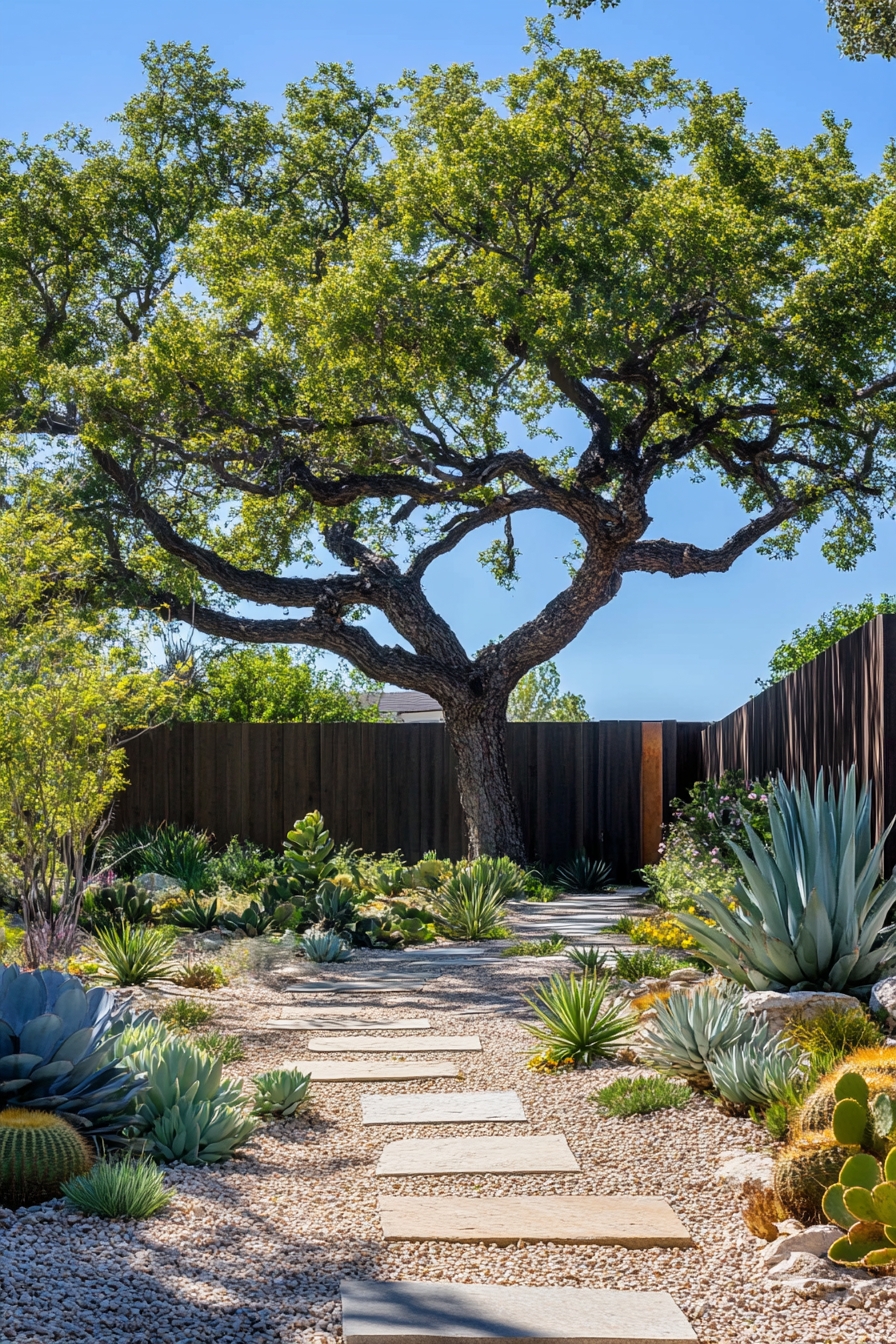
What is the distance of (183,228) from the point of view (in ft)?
51.2

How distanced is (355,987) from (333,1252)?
418 cm

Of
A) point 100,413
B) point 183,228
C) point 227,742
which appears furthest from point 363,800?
point 183,228

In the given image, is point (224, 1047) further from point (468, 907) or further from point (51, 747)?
point (468, 907)

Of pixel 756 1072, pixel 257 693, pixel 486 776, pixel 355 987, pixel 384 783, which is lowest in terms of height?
pixel 355 987

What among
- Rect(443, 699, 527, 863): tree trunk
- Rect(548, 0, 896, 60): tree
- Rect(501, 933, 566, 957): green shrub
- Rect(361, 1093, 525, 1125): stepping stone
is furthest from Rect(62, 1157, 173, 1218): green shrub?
Rect(443, 699, 527, 863): tree trunk

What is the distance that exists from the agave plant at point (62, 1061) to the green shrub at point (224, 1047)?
1134 millimetres

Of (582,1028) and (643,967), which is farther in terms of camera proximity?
(643,967)

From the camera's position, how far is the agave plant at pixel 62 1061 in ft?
11.6

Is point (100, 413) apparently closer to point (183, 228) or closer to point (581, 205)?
point (183, 228)

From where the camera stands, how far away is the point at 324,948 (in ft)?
26.6

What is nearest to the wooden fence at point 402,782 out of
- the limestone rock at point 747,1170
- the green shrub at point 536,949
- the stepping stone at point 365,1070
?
the green shrub at point 536,949

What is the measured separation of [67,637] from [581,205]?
738 centimetres

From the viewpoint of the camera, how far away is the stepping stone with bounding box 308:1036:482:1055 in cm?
551

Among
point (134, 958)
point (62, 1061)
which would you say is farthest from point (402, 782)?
point (62, 1061)
